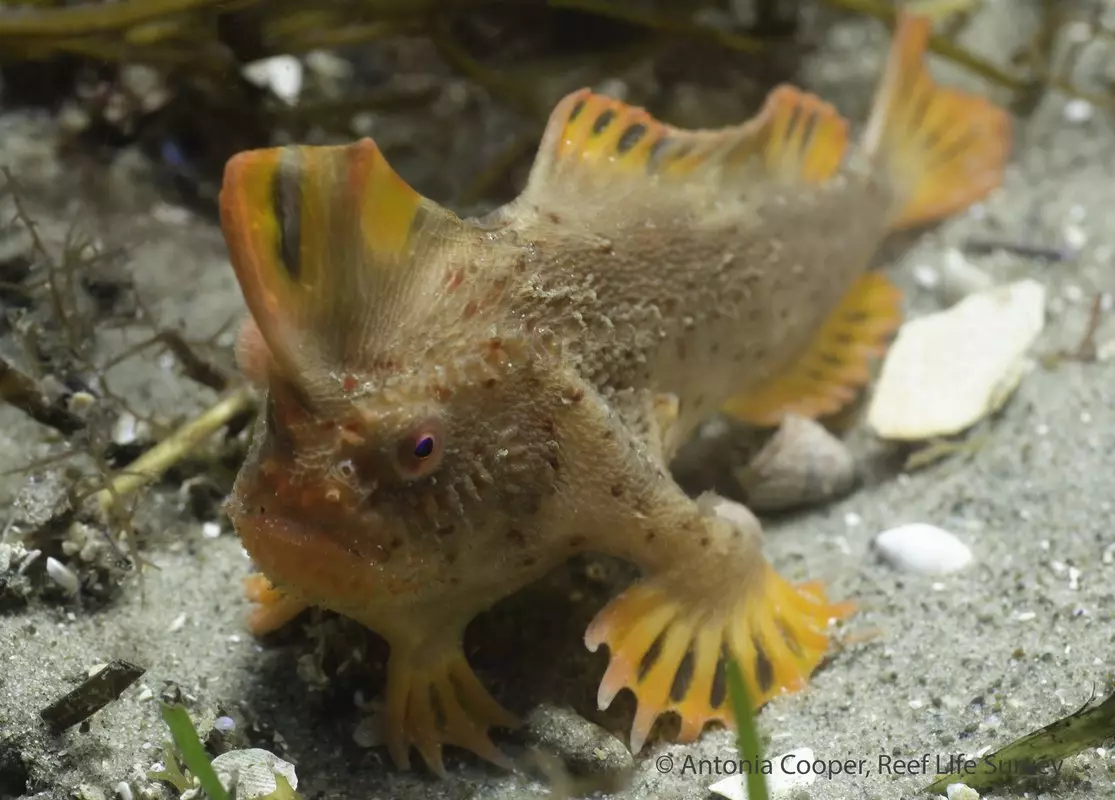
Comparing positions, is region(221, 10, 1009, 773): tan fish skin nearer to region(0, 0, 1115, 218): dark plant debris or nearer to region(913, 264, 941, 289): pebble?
region(913, 264, 941, 289): pebble

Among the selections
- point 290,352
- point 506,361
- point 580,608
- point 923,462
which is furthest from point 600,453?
point 923,462

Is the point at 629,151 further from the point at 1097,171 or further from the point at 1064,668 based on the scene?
the point at 1097,171

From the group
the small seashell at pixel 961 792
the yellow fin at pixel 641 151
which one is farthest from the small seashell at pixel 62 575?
the small seashell at pixel 961 792

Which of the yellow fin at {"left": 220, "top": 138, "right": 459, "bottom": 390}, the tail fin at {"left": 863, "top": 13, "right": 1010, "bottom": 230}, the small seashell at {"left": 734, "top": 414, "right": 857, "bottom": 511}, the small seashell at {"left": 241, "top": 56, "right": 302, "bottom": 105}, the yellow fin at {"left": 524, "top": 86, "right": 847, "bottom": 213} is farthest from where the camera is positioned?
the small seashell at {"left": 241, "top": 56, "right": 302, "bottom": 105}

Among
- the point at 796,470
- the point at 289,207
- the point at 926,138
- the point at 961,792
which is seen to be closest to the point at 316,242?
the point at 289,207

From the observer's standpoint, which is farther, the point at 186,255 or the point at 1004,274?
the point at 1004,274

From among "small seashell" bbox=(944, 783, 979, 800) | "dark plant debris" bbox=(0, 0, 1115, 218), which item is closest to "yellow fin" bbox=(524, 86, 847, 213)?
"dark plant debris" bbox=(0, 0, 1115, 218)
